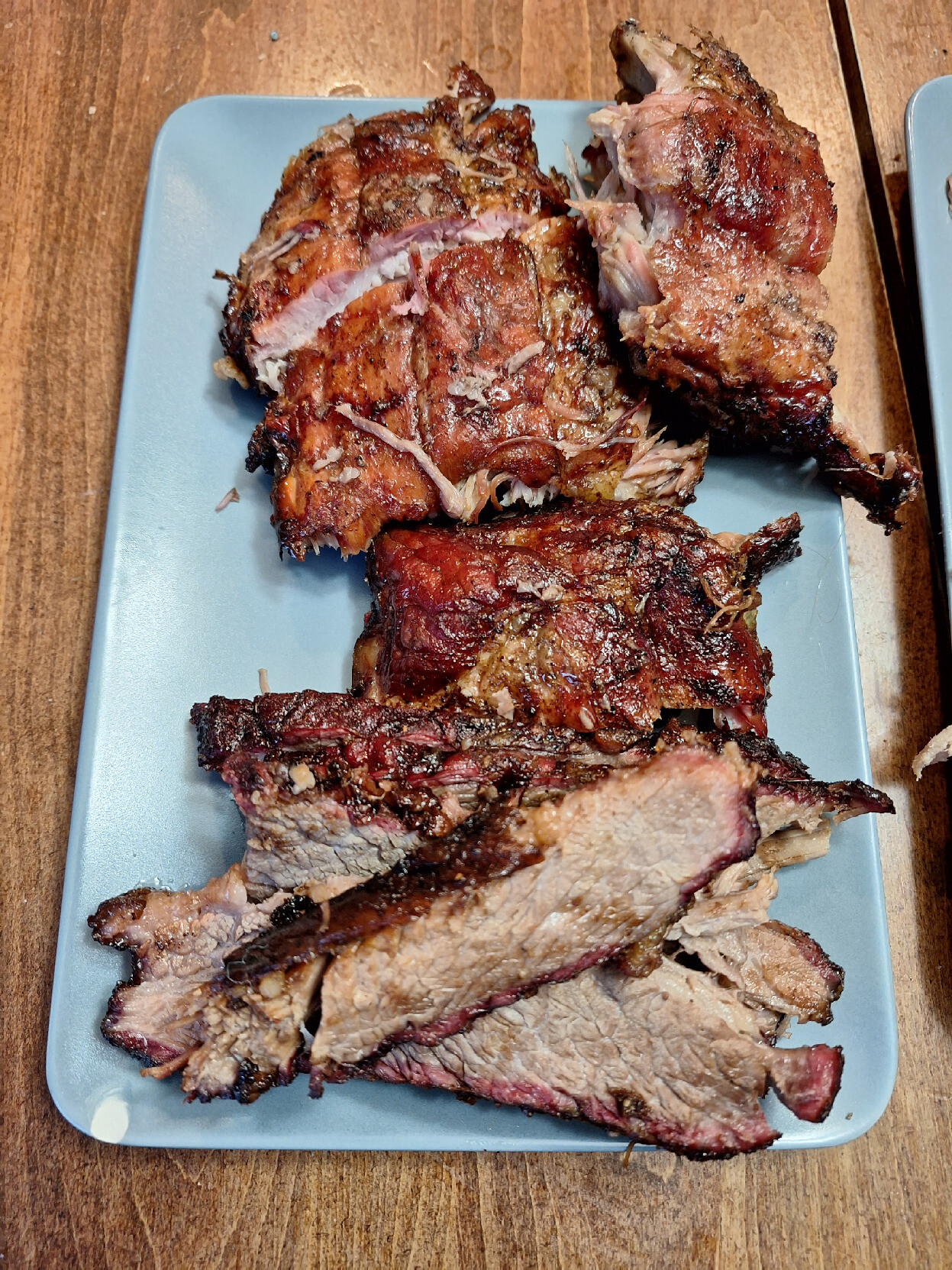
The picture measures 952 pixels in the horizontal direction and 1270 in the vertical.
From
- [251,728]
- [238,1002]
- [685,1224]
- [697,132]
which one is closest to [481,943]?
[238,1002]

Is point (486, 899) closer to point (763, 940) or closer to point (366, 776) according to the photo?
point (366, 776)

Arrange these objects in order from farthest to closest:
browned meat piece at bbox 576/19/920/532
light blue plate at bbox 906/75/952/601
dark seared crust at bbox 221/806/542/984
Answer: light blue plate at bbox 906/75/952/601 → browned meat piece at bbox 576/19/920/532 → dark seared crust at bbox 221/806/542/984

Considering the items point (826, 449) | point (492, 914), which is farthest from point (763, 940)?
point (826, 449)

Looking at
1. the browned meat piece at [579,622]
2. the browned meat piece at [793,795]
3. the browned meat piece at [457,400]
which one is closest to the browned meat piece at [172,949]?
the browned meat piece at [579,622]

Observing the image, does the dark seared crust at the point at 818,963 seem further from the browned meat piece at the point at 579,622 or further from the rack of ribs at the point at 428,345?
the rack of ribs at the point at 428,345

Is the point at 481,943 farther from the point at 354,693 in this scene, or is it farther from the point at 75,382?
the point at 75,382

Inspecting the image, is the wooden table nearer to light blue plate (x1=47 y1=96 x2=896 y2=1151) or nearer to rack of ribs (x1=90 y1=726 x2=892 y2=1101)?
light blue plate (x1=47 y1=96 x2=896 y2=1151)

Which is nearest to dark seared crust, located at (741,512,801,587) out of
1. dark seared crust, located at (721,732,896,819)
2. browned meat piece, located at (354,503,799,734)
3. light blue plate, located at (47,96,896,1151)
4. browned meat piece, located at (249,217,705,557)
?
browned meat piece, located at (354,503,799,734)
